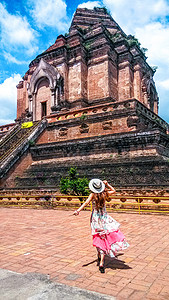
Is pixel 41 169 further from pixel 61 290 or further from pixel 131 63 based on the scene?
pixel 131 63

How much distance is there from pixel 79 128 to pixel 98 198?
42.6 ft

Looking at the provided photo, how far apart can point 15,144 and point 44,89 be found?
7.77 metres

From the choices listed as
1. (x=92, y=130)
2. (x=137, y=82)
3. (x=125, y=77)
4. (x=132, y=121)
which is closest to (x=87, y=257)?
(x=132, y=121)

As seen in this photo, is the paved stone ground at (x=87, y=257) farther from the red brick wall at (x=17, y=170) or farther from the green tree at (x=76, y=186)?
the red brick wall at (x=17, y=170)

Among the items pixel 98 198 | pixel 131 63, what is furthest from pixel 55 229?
A: pixel 131 63

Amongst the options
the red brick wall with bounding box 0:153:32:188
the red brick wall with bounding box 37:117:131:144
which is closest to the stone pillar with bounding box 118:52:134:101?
the red brick wall with bounding box 37:117:131:144

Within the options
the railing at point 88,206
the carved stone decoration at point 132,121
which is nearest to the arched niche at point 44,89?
the carved stone decoration at point 132,121

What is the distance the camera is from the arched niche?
21.9 m

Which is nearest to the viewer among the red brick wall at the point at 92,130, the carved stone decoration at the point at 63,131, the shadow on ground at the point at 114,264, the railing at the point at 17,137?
the shadow on ground at the point at 114,264

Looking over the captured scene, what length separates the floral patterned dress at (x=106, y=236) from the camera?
406cm

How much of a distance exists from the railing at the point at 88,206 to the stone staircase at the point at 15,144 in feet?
8.09

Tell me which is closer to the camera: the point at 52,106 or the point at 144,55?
the point at 52,106

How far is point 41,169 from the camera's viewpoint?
1498cm

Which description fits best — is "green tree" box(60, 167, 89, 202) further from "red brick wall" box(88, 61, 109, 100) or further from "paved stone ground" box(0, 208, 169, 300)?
"red brick wall" box(88, 61, 109, 100)
